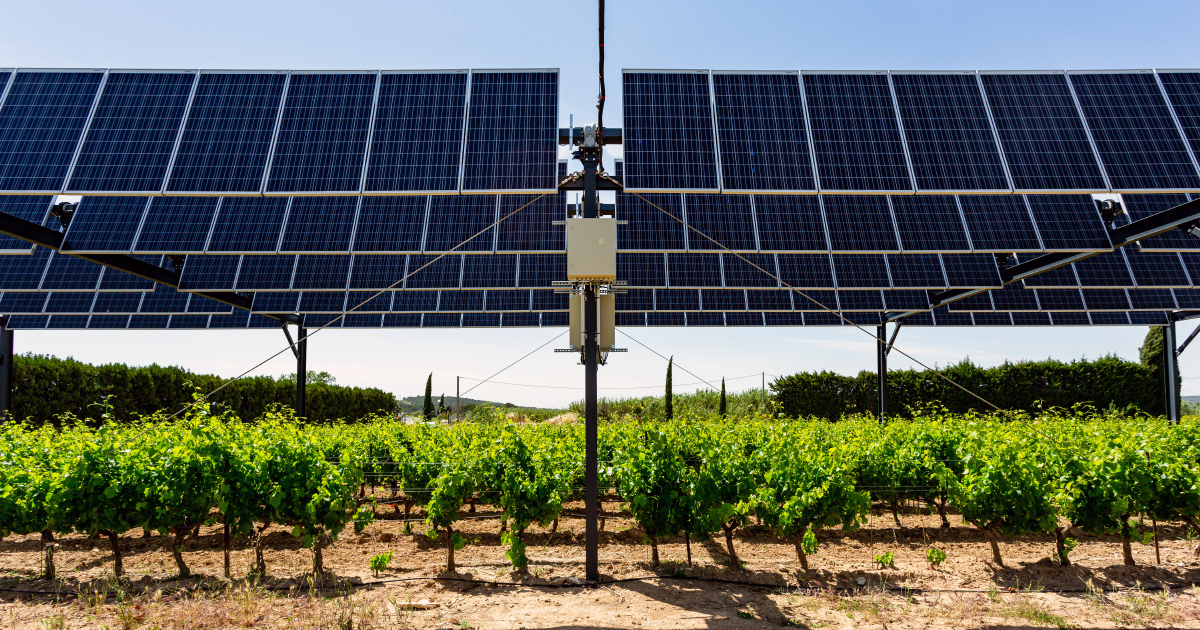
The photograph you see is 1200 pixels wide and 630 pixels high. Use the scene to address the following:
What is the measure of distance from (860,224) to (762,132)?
3667mm

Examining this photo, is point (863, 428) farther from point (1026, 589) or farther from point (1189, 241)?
point (1189, 241)

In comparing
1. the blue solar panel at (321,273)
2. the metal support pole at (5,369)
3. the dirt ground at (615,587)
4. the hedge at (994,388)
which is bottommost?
the dirt ground at (615,587)

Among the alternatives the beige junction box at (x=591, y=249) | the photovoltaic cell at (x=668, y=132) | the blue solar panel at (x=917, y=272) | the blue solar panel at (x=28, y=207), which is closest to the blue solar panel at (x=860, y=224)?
the blue solar panel at (x=917, y=272)

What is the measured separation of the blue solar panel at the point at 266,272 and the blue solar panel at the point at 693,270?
7759mm

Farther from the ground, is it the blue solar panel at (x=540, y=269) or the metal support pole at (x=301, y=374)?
the blue solar panel at (x=540, y=269)

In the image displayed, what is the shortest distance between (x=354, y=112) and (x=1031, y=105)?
9831mm

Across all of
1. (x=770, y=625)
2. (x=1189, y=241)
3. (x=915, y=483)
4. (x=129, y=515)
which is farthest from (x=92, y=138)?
(x=1189, y=241)

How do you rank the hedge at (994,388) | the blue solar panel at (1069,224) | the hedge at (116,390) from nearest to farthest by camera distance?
1. the blue solar panel at (1069,224)
2. the hedge at (116,390)
3. the hedge at (994,388)

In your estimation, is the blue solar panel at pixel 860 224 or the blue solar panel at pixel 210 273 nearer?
the blue solar panel at pixel 860 224

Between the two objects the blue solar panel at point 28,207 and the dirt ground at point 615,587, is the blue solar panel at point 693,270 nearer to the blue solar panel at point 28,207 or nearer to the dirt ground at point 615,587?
the dirt ground at point 615,587

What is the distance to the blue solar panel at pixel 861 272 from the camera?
41.5ft

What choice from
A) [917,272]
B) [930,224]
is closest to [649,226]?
[930,224]

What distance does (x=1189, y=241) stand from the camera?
1184cm

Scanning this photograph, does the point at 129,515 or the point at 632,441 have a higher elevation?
the point at 632,441
